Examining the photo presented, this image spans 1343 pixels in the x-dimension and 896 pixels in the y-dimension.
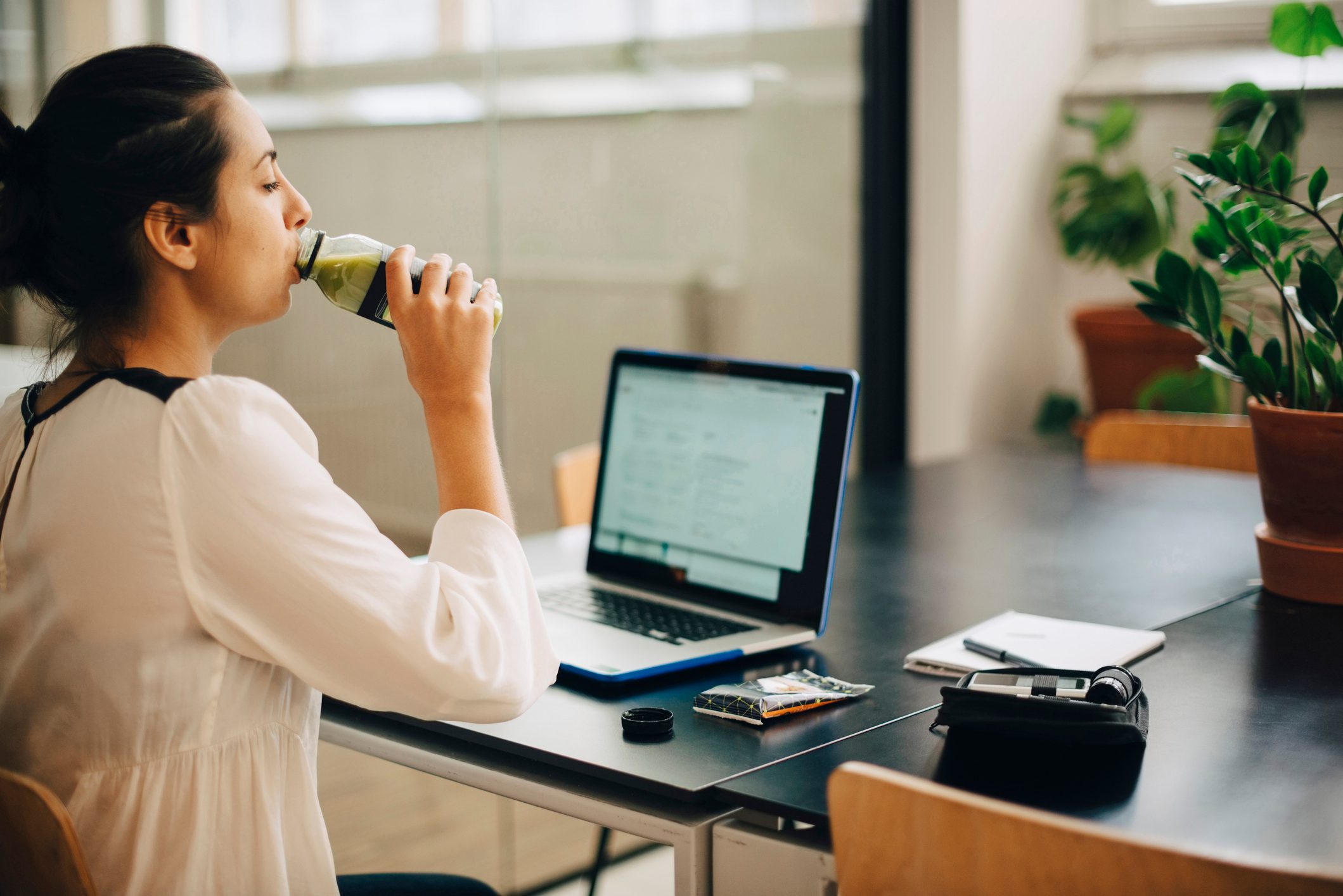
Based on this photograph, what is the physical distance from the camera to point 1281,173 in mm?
1390

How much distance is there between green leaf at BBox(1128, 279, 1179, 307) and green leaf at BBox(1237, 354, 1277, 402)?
101mm

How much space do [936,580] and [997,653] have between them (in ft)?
1.15

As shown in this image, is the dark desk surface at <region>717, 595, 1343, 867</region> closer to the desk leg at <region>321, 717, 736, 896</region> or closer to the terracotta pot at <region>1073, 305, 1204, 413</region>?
the desk leg at <region>321, 717, 736, 896</region>

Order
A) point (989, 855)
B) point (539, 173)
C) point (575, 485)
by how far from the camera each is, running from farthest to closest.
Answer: point (539, 173) < point (575, 485) < point (989, 855)

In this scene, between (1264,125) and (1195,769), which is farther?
(1264,125)

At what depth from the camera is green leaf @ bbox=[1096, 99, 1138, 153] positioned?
10.7ft

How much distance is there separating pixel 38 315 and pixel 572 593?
84 centimetres

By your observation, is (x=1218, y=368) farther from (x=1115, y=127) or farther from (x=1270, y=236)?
(x=1115, y=127)

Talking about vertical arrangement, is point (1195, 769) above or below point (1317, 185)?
below

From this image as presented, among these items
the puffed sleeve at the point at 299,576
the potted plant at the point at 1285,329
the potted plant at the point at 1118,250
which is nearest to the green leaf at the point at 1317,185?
the potted plant at the point at 1285,329

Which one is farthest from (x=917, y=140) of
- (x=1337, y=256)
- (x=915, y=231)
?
(x=1337, y=256)

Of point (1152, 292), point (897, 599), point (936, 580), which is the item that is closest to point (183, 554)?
point (897, 599)

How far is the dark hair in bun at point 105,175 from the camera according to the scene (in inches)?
36.8

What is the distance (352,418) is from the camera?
2203mm
